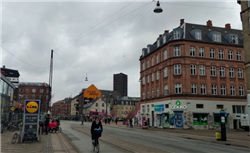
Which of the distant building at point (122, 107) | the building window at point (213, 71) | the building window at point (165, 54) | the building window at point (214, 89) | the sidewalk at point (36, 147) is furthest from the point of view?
the distant building at point (122, 107)

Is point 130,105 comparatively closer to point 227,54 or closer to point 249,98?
point 227,54

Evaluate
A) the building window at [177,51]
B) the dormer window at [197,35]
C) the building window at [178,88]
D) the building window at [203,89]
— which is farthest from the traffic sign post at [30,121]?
the dormer window at [197,35]

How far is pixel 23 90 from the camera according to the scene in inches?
4092

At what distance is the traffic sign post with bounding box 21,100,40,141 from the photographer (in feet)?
51.1

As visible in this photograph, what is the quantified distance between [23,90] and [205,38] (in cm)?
8717

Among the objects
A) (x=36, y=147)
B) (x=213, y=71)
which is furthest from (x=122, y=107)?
(x=36, y=147)

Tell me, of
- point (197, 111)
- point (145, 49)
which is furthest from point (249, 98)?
point (145, 49)

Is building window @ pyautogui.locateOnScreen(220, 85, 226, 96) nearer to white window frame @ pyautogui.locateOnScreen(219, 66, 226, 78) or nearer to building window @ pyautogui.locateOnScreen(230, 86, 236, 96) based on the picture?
building window @ pyautogui.locateOnScreen(230, 86, 236, 96)

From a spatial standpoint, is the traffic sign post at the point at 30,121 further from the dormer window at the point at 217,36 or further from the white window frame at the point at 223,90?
the dormer window at the point at 217,36

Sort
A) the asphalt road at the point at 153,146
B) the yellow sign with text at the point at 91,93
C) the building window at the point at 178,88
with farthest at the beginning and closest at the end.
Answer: the yellow sign with text at the point at 91,93, the building window at the point at 178,88, the asphalt road at the point at 153,146

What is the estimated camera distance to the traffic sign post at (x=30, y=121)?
51.1 feet

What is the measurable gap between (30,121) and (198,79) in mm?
30478

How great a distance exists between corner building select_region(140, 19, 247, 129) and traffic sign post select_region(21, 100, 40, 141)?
86.2 ft

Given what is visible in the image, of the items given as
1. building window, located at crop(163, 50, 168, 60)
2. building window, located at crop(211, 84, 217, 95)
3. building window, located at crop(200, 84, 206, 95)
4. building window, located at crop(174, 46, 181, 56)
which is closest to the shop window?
building window, located at crop(200, 84, 206, 95)
